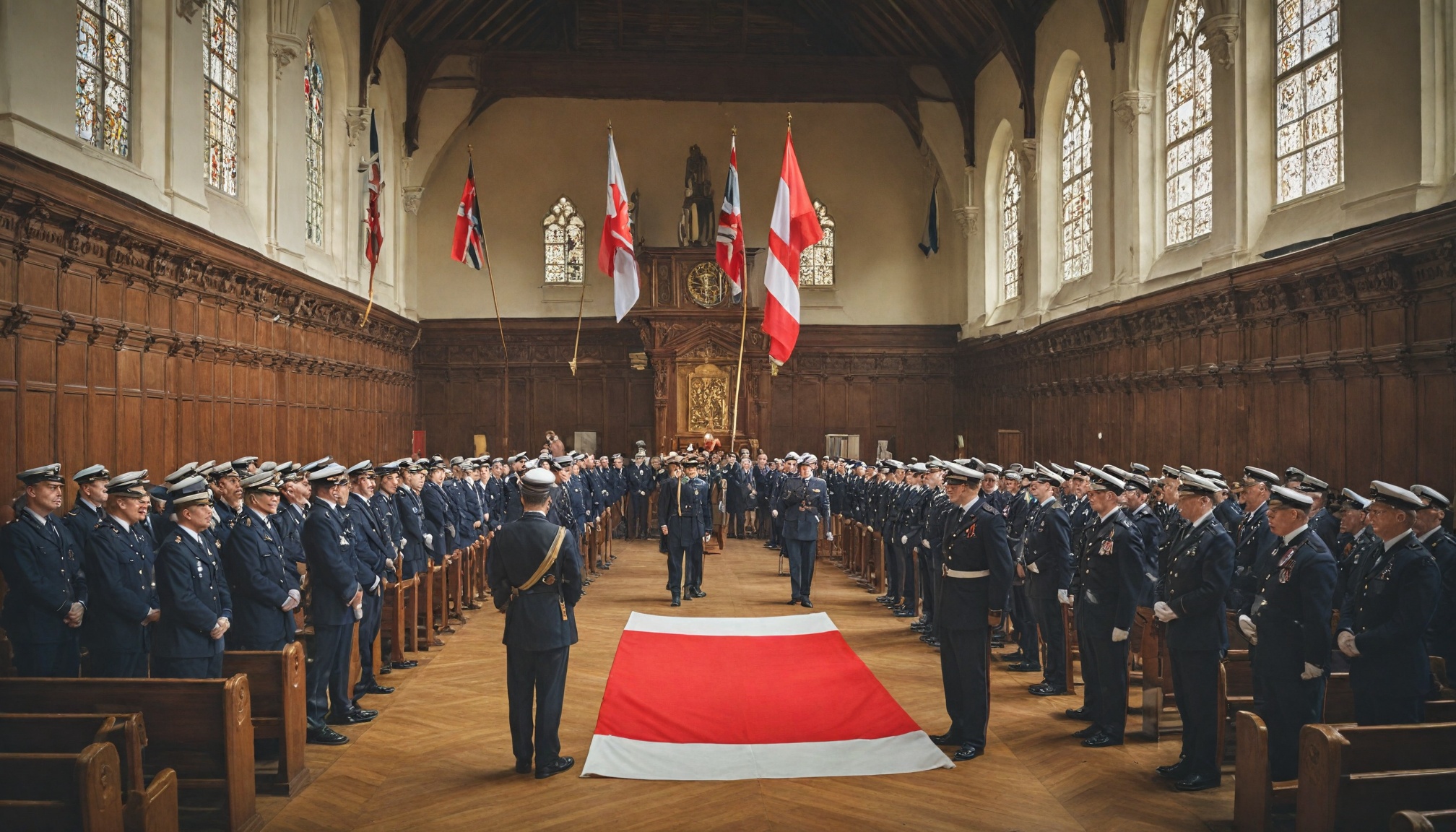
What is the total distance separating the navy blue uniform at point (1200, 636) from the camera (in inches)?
223

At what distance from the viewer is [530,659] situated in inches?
236

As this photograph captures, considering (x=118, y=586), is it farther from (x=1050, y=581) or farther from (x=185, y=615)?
(x=1050, y=581)

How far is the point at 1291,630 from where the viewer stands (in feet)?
17.3

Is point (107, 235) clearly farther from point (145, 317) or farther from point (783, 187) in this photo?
point (783, 187)

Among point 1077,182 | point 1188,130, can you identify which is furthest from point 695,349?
point 1188,130

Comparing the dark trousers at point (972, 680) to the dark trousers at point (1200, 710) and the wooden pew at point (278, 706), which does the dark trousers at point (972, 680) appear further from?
the wooden pew at point (278, 706)

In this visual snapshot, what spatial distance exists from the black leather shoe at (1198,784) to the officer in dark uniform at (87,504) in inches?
291

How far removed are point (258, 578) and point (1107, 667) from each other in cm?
569

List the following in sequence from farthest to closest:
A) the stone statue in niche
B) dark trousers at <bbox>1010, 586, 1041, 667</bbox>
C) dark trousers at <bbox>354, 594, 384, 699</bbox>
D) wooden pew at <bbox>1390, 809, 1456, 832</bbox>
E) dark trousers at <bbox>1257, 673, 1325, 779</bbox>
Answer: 1. the stone statue in niche
2. dark trousers at <bbox>1010, 586, 1041, 667</bbox>
3. dark trousers at <bbox>354, 594, 384, 699</bbox>
4. dark trousers at <bbox>1257, 673, 1325, 779</bbox>
5. wooden pew at <bbox>1390, 809, 1456, 832</bbox>

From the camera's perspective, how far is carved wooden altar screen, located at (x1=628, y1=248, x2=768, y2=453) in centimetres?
2308

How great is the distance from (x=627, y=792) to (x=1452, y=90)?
31.9 feet

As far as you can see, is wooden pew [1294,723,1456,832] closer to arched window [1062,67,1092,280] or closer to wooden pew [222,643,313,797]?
wooden pew [222,643,313,797]

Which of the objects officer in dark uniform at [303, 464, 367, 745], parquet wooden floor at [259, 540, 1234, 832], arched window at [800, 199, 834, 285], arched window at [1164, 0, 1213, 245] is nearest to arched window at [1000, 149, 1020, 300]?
arched window at [800, 199, 834, 285]

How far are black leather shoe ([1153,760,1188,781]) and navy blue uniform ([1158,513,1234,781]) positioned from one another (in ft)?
0.09
